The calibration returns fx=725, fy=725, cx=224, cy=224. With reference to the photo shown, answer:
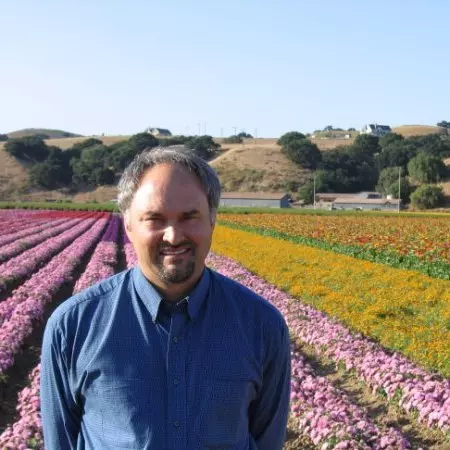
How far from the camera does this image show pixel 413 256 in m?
22.5

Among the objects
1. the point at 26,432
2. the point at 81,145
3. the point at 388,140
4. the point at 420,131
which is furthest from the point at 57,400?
the point at 420,131

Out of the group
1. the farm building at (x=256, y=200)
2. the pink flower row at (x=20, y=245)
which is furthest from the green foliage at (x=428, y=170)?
the pink flower row at (x=20, y=245)

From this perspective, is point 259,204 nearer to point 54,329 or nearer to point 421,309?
point 421,309

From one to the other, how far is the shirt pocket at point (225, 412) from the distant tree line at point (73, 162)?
10106 cm

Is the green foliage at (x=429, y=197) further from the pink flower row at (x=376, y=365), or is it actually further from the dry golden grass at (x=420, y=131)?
the dry golden grass at (x=420, y=131)

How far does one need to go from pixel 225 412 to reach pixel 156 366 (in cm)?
28

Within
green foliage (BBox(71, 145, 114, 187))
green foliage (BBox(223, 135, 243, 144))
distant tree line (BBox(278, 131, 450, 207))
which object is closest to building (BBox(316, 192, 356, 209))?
distant tree line (BBox(278, 131, 450, 207))

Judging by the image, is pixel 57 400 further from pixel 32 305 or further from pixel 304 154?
pixel 304 154

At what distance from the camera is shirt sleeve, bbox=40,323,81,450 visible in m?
2.46

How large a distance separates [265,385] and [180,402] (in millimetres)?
371

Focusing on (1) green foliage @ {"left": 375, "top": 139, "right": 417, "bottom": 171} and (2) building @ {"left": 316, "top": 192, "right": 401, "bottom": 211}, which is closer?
(2) building @ {"left": 316, "top": 192, "right": 401, "bottom": 211}

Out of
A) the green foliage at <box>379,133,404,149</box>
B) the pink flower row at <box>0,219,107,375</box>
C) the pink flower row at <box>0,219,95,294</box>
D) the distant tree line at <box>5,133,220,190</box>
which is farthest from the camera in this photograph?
the green foliage at <box>379,133,404,149</box>

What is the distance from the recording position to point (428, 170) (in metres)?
93.7

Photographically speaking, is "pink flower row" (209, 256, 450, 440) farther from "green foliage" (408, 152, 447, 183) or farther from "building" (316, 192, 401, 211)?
"green foliage" (408, 152, 447, 183)
